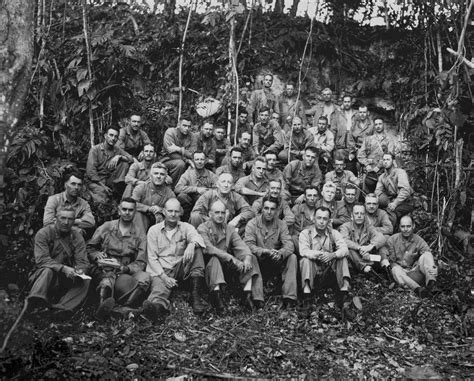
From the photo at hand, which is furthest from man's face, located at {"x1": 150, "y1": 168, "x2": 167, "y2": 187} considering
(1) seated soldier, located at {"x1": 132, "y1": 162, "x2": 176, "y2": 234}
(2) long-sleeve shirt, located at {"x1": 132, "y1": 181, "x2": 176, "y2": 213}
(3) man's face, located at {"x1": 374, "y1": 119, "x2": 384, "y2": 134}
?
(3) man's face, located at {"x1": 374, "y1": 119, "x2": 384, "y2": 134}

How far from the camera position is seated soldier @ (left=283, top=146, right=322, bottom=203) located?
10578 mm

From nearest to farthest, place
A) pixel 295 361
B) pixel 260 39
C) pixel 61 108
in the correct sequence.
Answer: pixel 295 361, pixel 61 108, pixel 260 39

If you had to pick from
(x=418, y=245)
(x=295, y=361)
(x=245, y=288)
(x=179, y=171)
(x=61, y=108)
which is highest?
(x=61, y=108)

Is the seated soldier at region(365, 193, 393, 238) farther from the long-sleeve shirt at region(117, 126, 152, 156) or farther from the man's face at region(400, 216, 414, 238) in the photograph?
the long-sleeve shirt at region(117, 126, 152, 156)

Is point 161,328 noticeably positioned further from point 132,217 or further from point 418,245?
point 418,245

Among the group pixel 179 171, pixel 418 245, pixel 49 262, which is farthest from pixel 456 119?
pixel 49 262

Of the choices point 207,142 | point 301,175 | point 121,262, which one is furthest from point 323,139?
point 121,262

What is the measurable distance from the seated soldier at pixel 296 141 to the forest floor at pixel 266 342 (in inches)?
139

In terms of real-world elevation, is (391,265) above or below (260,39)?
below

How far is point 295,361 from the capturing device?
6.96 m

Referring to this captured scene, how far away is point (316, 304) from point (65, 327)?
11.7ft

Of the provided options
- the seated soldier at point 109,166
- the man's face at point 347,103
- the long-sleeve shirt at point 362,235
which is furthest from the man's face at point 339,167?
the seated soldier at point 109,166

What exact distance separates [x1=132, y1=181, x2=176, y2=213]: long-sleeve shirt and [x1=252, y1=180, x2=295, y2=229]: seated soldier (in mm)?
1470

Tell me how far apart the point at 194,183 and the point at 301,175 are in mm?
2153
